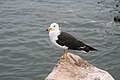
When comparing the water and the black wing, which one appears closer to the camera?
the black wing

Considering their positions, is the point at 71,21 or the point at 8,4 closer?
the point at 71,21

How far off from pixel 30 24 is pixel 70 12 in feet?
15.5

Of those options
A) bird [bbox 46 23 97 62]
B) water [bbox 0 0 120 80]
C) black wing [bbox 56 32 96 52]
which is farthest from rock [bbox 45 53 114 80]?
water [bbox 0 0 120 80]

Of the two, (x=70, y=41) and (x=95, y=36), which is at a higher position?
(x=70, y=41)

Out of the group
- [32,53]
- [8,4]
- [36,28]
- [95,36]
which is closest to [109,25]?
[95,36]

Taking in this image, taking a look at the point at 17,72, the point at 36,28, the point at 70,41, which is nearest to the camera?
the point at 70,41

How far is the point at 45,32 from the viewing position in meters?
21.8

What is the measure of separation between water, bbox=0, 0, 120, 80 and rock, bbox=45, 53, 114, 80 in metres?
5.14

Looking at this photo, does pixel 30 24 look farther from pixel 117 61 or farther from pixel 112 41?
pixel 117 61

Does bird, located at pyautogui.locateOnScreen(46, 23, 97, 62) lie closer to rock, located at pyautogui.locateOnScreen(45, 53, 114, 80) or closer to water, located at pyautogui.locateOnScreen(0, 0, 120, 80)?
rock, located at pyautogui.locateOnScreen(45, 53, 114, 80)

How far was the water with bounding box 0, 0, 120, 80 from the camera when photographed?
17.1 meters

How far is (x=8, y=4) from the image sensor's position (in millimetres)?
27844

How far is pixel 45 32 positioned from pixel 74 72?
1168 centimetres

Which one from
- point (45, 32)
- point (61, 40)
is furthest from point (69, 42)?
point (45, 32)
